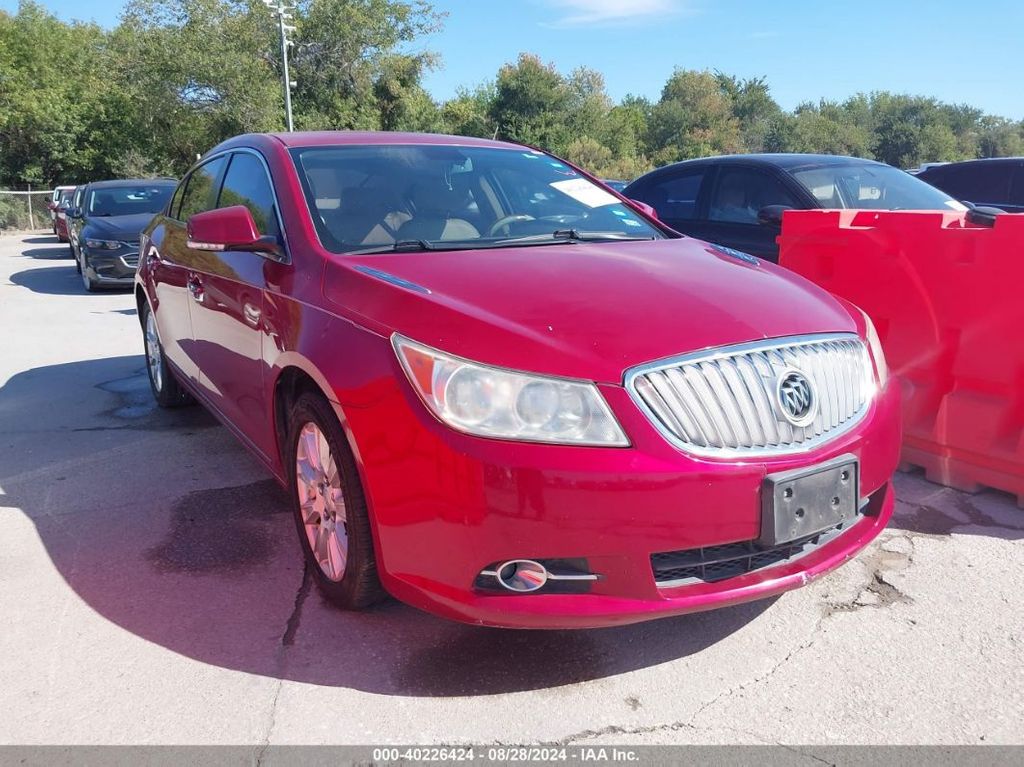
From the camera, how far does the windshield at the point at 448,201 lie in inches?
133

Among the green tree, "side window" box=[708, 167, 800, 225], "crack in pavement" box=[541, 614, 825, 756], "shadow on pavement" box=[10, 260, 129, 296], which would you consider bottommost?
"crack in pavement" box=[541, 614, 825, 756]

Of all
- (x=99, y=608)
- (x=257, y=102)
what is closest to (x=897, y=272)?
(x=99, y=608)

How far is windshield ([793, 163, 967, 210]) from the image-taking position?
628 centimetres

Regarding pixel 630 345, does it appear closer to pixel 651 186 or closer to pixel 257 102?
pixel 651 186

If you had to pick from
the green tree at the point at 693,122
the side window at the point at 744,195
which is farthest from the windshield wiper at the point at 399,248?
the green tree at the point at 693,122

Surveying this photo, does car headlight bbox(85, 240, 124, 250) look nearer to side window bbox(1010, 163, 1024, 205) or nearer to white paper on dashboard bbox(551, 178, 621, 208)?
white paper on dashboard bbox(551, 178, 621, 208)

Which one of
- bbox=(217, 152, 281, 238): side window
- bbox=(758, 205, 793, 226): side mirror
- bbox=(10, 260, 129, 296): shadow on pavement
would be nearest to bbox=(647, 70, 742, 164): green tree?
bbox=(10, 260, 129, 296): shadow on pavement

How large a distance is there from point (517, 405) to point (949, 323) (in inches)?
110

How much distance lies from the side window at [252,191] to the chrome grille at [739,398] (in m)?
1.72

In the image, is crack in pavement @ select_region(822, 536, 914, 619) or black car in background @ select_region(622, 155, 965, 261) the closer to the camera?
crack in pavement @ select_region(822, 536, 914, 619)

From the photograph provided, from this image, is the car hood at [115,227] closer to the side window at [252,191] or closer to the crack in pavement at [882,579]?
the side window at [252,191]

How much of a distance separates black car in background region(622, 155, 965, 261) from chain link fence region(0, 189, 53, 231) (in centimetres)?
2942

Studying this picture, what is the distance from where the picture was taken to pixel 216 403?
427cm

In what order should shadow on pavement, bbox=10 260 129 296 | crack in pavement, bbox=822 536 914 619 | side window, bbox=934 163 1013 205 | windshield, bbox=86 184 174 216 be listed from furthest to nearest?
1. windshield, bbox=86 184 174 216
2. shadow on pavement, bbox=10 260 129 296
3. side window, bbox=934 163 1013 205
4. crack in pavement, bbox=822 536 914 619
